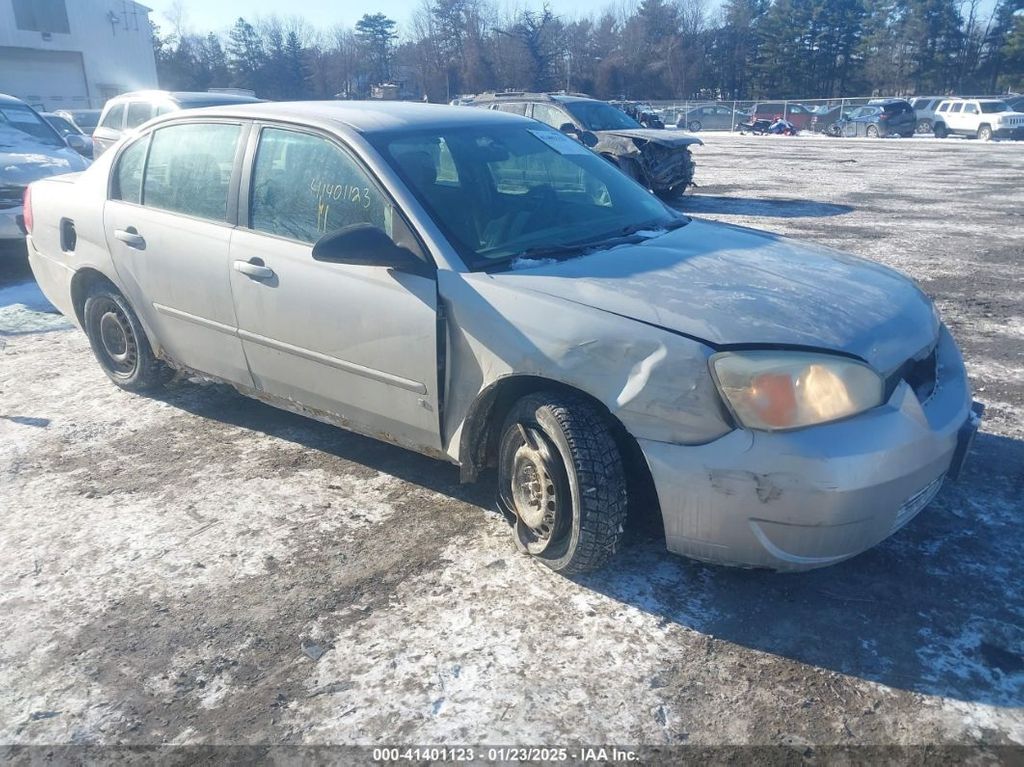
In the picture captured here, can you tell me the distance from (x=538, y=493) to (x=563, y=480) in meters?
0.16

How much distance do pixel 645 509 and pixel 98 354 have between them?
365 cm

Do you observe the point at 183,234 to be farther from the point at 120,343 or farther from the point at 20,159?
the point at 20,159

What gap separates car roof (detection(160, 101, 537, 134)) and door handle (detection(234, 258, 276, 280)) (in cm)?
67

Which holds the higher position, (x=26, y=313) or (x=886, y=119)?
(x=886, y=119)

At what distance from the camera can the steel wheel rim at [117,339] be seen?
4762mm

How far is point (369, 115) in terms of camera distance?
376cm

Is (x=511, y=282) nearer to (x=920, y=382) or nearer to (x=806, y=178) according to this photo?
(x=920, y=382)

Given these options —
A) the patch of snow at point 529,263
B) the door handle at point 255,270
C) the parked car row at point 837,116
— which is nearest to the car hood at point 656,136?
the door handle at point 255,270

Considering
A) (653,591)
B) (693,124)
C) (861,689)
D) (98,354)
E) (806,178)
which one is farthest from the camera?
(693,124)

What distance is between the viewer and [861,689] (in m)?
2.45

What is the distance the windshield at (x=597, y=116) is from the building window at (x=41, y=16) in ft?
112

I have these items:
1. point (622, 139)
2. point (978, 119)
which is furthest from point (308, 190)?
point (978, 119)

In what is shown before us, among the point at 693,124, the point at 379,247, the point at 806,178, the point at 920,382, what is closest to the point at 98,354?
the point at 379,247

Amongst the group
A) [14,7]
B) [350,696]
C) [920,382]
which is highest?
[14,7]
